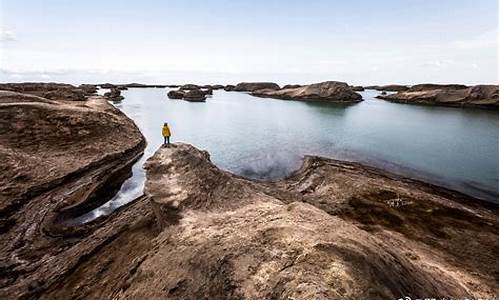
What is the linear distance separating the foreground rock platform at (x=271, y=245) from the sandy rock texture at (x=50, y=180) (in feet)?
0.56

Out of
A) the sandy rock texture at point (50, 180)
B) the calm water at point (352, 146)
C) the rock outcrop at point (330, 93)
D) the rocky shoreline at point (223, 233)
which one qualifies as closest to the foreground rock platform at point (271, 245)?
the rocky shoreline at point (223, 233)

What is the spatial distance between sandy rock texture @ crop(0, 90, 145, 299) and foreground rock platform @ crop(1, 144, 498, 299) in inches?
6.8

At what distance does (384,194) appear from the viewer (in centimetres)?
2091

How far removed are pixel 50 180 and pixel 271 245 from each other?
19250 millimetres

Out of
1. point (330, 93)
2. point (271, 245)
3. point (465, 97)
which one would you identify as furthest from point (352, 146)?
point (330, 93)

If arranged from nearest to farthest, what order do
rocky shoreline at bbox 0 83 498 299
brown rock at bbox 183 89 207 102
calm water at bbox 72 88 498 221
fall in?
rocky shoreline at bbox 0 83 498 299
calm water at bbox 72 88 498 221
brown rock at bbox 183 89 207 102

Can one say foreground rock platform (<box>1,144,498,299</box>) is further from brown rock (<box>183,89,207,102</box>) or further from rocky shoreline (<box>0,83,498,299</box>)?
brown rock (<box>183,89,207,102</box>)

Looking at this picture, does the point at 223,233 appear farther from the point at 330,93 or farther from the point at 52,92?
the point at 330,93

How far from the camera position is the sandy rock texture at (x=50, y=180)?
1282 cm

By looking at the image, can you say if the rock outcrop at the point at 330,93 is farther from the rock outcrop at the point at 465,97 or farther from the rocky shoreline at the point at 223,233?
the rocky shoreline at the point at 223,233

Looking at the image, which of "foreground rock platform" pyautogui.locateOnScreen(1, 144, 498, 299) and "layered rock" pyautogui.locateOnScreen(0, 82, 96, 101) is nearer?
"foreground rock platform" pyautogui.locateOnScreen(1, 144, 498, 299)

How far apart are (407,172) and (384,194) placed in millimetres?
8416

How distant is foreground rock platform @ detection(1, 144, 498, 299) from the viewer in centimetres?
793

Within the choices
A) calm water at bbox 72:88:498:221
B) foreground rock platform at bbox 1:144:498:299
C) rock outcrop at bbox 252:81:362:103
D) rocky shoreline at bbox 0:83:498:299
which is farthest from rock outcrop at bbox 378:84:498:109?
foreground rock platform at bbox 1:144:498:299
